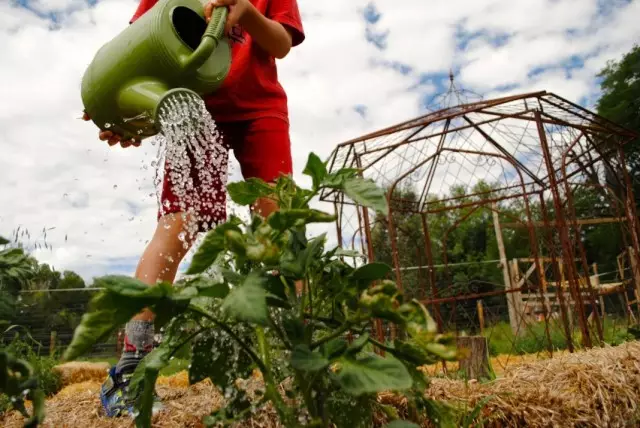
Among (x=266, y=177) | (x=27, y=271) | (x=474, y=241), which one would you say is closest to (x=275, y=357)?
(x=27, y=271)

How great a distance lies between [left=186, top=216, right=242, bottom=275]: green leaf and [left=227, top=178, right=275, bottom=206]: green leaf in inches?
3.6

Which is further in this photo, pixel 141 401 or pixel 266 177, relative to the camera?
pixel 266 177

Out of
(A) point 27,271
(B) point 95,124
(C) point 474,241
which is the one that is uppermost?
(C) point 474,241

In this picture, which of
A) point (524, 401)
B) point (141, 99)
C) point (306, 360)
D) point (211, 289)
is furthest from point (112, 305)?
point (524, 401)

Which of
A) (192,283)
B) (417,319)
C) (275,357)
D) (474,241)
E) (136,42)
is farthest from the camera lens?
(474,241)

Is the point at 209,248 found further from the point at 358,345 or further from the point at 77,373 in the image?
the point at 77,373

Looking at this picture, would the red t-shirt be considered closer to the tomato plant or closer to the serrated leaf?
the tomato plant

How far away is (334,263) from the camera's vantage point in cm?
82

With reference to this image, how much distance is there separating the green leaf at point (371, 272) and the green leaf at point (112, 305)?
→ 0.27m

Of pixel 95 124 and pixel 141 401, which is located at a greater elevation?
pixel 95 124

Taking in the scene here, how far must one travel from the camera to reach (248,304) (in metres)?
0.60

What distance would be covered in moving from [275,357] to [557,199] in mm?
2492

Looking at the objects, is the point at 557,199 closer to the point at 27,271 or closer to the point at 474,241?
the point at 27,271

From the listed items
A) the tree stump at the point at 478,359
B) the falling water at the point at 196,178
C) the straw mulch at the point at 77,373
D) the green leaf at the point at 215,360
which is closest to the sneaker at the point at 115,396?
the falling water at the point at 196,178
